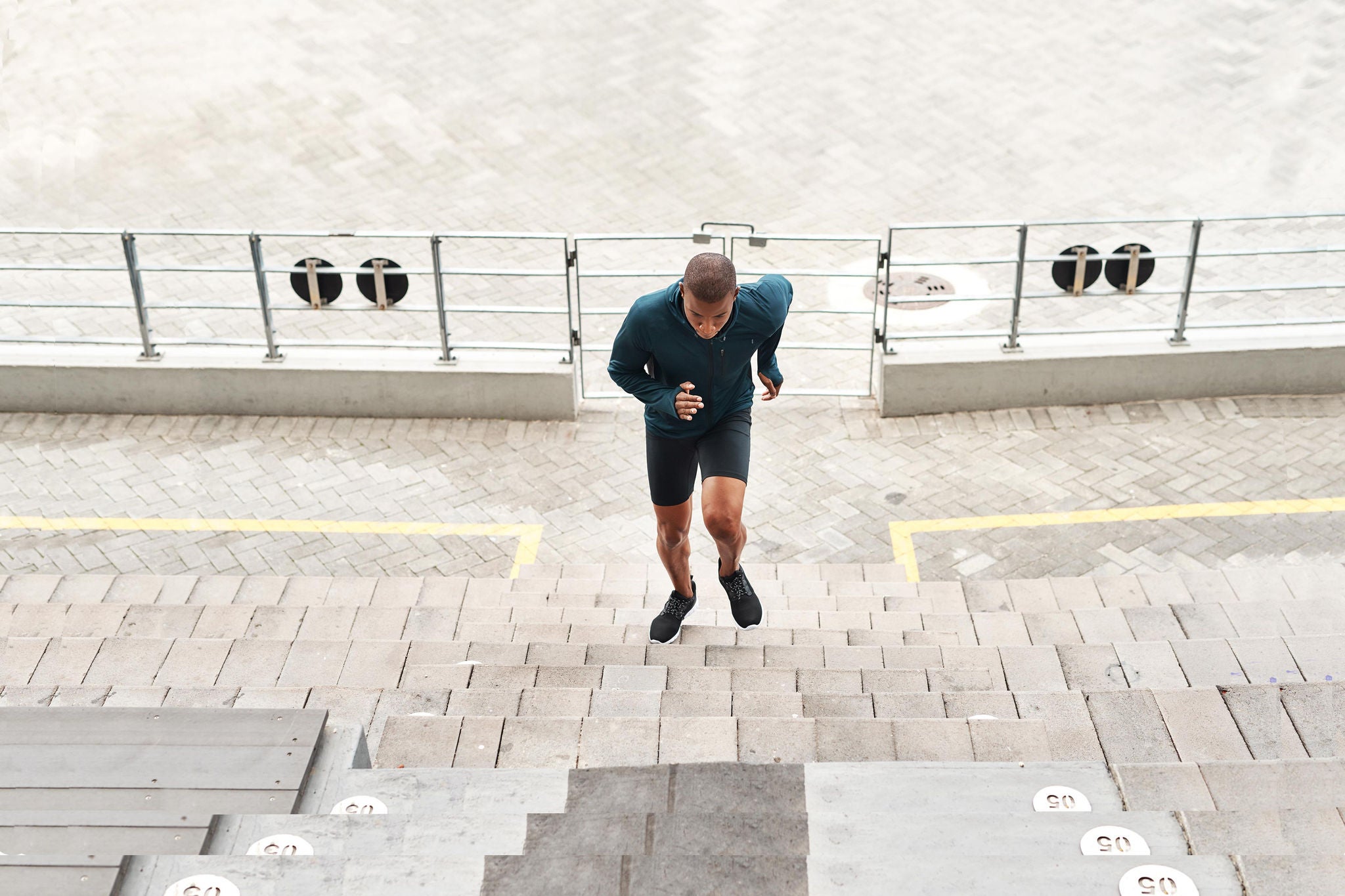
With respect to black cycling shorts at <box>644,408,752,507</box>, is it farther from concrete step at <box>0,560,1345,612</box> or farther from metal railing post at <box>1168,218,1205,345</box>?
metal railing post at <box>1168,218,1205,345</box>

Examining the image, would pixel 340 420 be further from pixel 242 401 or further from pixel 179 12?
pixel 179 12

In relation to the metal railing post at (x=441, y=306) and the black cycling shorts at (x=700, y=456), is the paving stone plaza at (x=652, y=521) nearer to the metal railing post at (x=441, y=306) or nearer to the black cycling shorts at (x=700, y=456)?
the metal railing post at (x=441, y=306)

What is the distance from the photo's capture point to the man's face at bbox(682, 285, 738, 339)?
539cm

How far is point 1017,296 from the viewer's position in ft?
31.4

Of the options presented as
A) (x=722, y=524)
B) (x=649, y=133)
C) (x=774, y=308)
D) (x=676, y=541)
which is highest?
(x=774, y=308)

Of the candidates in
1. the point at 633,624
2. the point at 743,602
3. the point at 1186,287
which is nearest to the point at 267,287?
the point at 633,624

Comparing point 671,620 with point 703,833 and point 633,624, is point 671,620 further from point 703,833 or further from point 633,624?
point 703,833

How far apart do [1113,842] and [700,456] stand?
2.81 metres

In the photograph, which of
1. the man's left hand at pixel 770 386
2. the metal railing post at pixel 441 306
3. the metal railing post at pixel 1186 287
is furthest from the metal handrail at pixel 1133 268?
the metal railing post at pixel 441 306

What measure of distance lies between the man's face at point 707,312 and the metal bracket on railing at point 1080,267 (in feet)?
16.0

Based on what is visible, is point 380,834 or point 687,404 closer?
point 380,834

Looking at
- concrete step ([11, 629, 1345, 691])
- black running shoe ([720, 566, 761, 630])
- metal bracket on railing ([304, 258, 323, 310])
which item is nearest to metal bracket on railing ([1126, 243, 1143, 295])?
concrete step ([11, 629, 1345, 691])

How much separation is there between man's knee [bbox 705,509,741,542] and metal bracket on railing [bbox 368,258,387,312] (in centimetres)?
437

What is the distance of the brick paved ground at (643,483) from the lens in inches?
333
